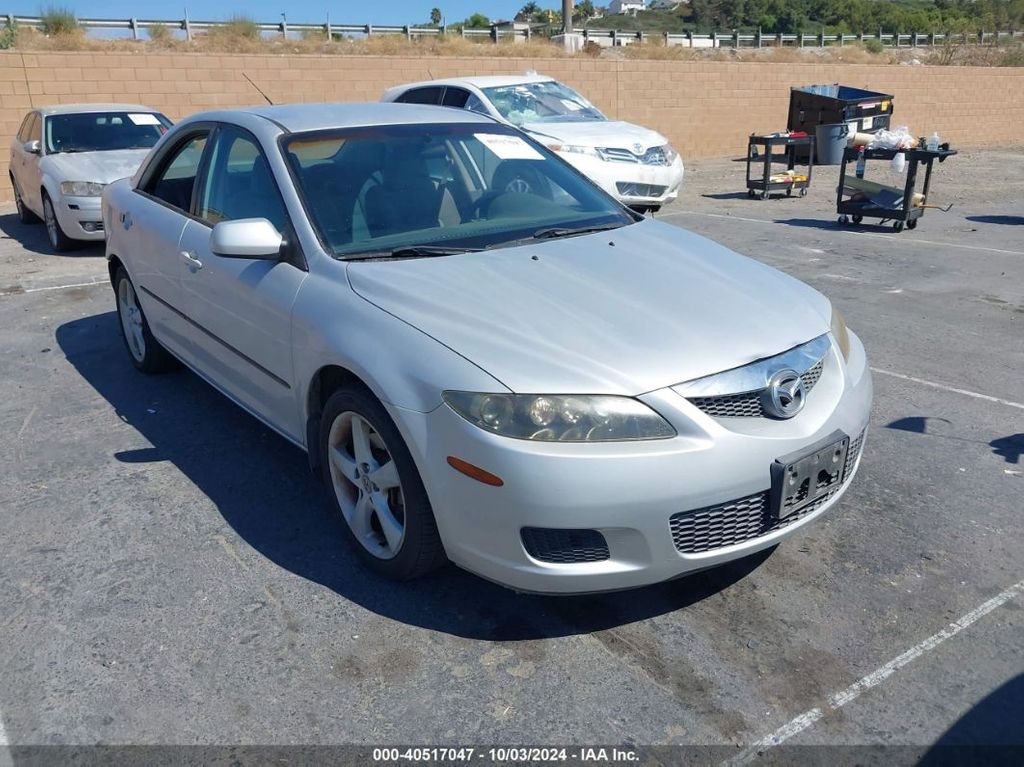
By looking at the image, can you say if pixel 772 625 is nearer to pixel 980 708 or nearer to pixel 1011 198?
pixel 980 708

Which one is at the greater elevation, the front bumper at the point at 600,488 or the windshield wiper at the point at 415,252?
the windshield wiper at the point at 415,252

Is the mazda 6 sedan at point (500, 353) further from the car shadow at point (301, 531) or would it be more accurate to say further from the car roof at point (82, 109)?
the car roof at point (82, 109)

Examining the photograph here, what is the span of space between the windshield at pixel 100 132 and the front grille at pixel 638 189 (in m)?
5.50

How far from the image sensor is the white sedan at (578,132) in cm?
1028

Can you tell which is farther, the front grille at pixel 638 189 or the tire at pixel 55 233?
the front grille at pixel 638 189

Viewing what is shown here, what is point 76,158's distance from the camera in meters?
9.84

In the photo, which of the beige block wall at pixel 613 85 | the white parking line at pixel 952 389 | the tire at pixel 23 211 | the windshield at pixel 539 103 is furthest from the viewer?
the beige block wall at pixel 613 85

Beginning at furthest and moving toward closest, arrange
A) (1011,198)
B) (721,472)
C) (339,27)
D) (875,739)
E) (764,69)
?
1. (339,27)
2. (764,69)
3. (1011,198)
4. (721,472)
5. (875,739)

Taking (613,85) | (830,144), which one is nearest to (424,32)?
(613,85)

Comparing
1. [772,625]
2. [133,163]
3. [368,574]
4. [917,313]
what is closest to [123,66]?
[133,163]

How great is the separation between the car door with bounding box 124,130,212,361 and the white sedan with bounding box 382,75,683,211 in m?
5.31

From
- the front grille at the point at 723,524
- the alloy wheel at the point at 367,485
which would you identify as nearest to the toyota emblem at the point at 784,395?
the front grille at the point at 723,524

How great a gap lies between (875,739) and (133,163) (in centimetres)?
961

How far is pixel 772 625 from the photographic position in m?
2.99
